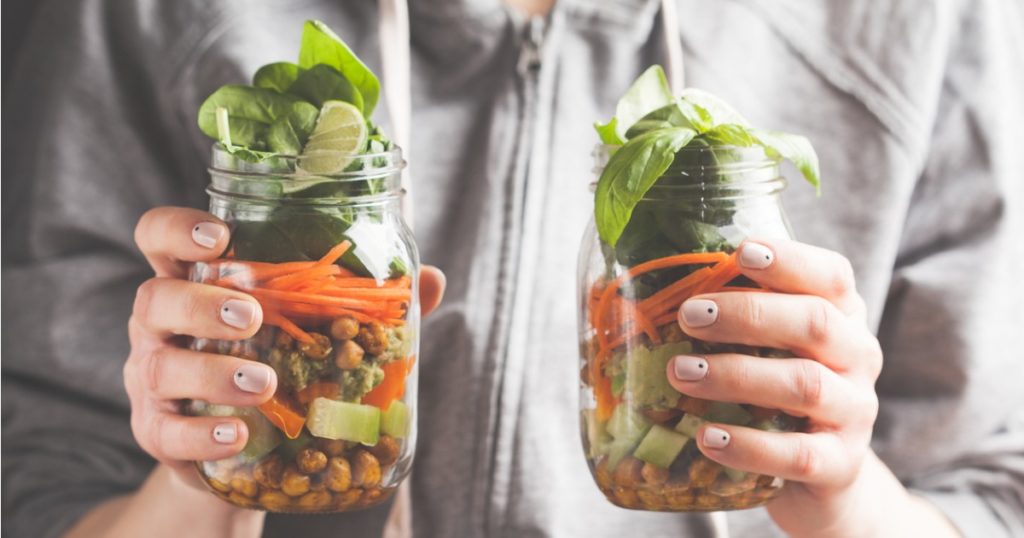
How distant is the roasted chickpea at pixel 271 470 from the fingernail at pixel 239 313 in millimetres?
86

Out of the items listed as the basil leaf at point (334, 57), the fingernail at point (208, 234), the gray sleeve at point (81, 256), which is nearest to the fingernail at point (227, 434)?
the fingernail at point (208, 234)

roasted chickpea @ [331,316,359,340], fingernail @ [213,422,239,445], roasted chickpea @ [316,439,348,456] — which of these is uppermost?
roasted chickpea @ [331,316,359,340]

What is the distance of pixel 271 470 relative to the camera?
62 cm

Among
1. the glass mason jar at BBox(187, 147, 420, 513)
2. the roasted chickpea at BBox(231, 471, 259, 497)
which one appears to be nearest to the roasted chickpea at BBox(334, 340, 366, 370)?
the glass mason jar at BBox(187, 147, 420, 513)

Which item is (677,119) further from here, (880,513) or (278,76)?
(880,513)

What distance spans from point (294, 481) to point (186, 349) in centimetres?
13

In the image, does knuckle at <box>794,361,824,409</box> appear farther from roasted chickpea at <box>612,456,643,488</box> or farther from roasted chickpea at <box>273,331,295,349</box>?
roasted chickpea at <box>273,331,295,349</box>

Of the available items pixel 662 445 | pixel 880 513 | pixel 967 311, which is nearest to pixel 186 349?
pixel 662 445

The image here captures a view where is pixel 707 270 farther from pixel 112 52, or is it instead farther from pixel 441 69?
pixel 112 52

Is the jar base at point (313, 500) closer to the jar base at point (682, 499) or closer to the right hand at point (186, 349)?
the right hand at point (186, 349)

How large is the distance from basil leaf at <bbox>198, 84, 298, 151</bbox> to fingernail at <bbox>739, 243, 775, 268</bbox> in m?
0.30

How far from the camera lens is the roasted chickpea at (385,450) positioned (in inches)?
25.0

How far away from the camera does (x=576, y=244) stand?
3.20 ft

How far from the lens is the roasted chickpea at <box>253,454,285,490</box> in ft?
2.02
